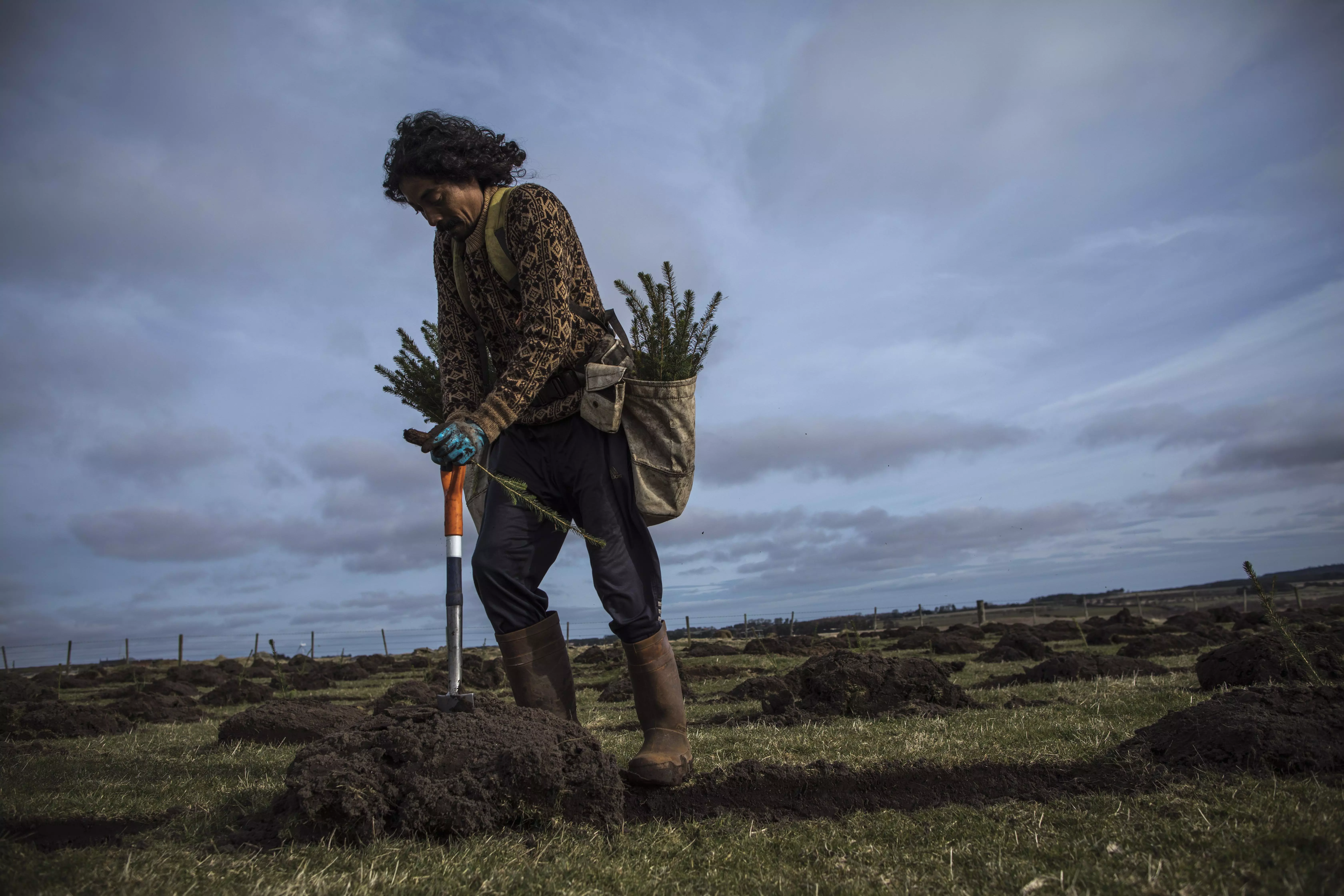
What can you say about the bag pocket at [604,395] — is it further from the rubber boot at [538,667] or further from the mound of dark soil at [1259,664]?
the mound of dark soil at [1259,664]

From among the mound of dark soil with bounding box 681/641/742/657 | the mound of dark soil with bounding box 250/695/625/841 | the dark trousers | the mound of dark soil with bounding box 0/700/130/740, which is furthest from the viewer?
the mound of dark soil with bounding box 681/641/742/657

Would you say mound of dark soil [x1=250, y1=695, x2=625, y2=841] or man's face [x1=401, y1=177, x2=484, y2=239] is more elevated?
man's face [x1=401, y1=177, x2=484, y2=239]

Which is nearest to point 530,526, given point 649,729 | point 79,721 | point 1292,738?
point 649,729

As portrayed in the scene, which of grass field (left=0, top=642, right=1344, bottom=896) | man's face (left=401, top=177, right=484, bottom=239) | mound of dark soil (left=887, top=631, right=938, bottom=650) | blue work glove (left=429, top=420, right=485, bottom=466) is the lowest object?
mound of dark soil (left=887, top=631, right=938, bottom=650)

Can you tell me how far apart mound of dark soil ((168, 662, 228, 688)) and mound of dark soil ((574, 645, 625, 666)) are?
7033 mm

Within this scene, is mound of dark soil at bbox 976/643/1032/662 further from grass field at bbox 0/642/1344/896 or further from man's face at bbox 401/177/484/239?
man's face at bbox 401/177/484/239

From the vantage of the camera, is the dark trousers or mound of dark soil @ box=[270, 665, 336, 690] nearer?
the dark trousers

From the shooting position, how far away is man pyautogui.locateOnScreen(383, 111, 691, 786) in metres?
3.12

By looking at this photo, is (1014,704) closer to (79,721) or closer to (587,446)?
(587,446)

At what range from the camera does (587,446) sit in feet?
10.9

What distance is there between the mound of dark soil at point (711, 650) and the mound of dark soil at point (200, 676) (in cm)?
899

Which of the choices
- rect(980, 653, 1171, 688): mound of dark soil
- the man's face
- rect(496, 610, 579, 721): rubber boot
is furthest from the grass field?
rect(980, 653, 1171, 688): mound of dark soil

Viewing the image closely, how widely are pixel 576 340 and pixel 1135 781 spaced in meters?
2.62

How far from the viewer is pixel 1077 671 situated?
7.96m
